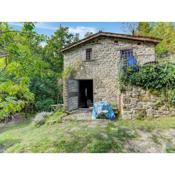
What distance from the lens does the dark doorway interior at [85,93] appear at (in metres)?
3.75

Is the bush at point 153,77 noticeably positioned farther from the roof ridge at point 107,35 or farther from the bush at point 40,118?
the bush at point 40,118

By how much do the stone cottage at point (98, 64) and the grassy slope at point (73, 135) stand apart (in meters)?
0.38

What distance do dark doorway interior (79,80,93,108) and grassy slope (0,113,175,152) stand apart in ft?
1.08

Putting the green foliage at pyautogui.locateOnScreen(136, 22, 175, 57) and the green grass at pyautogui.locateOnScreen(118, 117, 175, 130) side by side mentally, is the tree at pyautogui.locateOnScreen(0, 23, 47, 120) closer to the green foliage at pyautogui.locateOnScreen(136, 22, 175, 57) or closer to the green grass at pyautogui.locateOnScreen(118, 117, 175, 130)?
the green grass at pyautogui.locateOnScreen(118, 117, 175, 130)

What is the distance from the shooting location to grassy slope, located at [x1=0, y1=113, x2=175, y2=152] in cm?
320

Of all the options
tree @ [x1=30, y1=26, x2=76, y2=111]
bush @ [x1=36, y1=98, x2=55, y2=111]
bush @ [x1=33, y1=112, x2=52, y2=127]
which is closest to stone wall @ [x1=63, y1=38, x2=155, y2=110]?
tree @ [x1=30, y1=26, x2=76, y2=111]

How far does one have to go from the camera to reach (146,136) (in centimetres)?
336

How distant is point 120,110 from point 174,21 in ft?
5.01

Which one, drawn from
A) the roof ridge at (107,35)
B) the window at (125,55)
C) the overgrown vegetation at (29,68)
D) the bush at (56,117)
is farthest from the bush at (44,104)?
the window at (125,55)

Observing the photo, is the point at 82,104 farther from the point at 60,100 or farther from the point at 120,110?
the point at 120,110

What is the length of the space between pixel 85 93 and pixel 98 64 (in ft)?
1.81

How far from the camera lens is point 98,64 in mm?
3969
